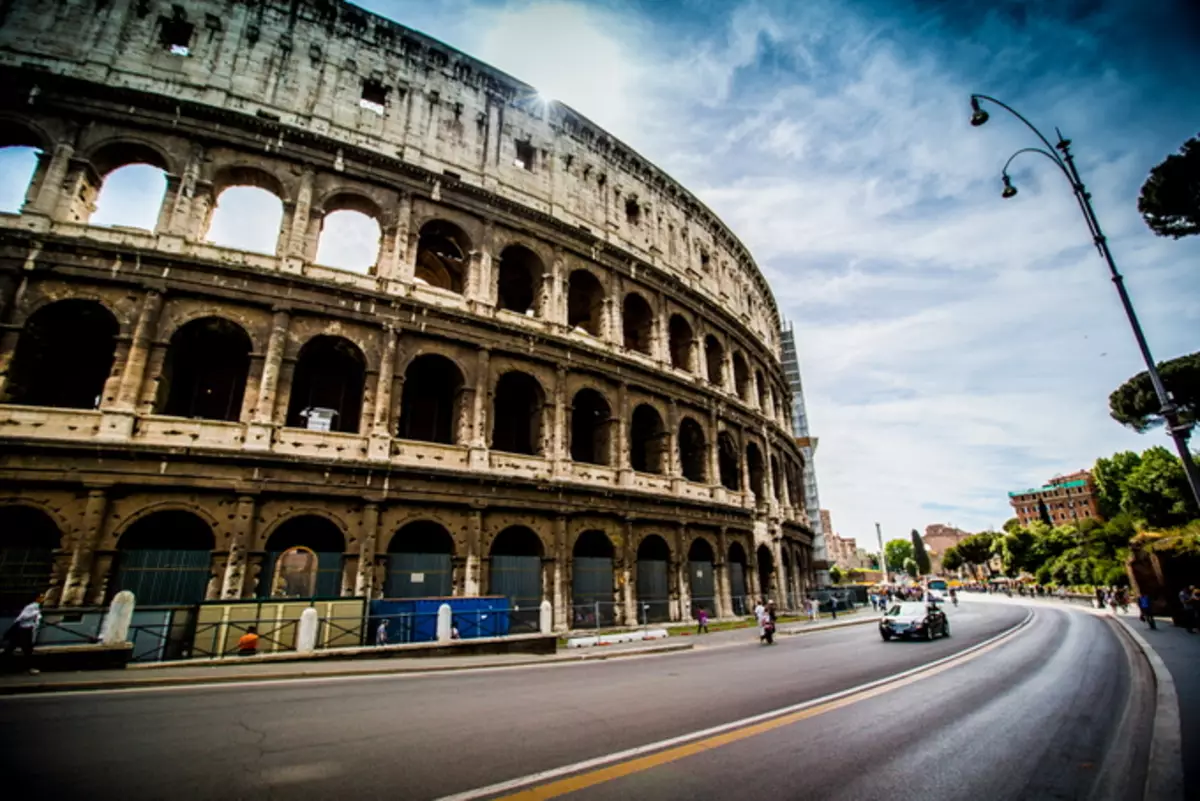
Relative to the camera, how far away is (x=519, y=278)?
22625 millimetres

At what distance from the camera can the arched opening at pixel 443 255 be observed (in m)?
19.5

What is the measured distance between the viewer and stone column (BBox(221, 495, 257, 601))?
13000 mm

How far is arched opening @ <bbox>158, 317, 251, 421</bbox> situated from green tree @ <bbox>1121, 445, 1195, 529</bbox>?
49.3m

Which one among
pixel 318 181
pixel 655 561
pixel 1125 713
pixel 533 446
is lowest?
pixel 1125 713

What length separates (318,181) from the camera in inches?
685

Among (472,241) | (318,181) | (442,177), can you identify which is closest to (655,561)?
(472,241)

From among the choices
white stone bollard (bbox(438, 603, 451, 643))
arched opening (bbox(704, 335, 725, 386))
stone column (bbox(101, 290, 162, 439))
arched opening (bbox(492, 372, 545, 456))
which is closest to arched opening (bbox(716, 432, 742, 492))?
arched opening (bbox(704, 335, 725, 386))

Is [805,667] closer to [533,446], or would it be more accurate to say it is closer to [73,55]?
[533,446]

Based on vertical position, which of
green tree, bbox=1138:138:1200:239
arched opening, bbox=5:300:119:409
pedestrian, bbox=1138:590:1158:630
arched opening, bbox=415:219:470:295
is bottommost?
pedestrian, bbox=1138:590:1158:630

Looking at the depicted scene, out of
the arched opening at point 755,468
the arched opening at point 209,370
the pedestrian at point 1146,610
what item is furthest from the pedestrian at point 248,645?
the pedestrian at point 1146,610

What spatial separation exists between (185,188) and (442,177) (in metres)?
7.72

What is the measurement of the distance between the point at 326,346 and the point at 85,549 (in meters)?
7.64

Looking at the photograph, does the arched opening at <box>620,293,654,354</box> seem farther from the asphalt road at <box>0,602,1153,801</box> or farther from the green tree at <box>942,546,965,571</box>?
the green tree at <box>942,546,965,571</box>

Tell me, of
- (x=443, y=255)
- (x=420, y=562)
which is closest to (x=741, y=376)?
(x=443, y=255)
